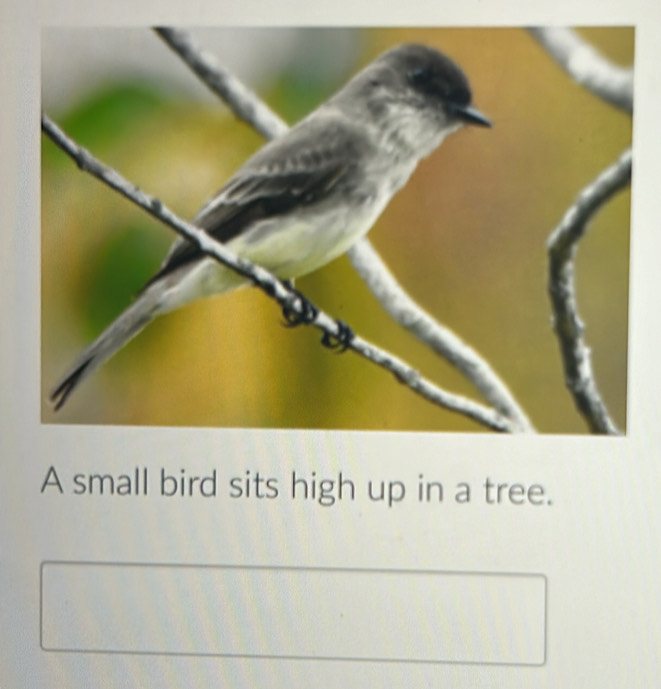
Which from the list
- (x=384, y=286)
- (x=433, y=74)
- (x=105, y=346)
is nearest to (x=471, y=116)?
(x=433, y=74)

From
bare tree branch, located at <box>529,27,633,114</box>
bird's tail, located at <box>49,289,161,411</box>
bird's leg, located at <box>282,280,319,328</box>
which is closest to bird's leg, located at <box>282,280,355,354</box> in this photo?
bird's leg, located at <box>282,280,319,328</box>

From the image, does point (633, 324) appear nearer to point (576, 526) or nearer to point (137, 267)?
point (576, 526)

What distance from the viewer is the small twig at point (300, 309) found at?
0.66m

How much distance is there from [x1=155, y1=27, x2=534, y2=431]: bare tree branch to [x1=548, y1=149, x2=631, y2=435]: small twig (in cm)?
5

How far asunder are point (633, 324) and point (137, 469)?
41 centimetres

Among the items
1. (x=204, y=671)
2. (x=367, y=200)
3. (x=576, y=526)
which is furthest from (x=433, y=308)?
(x=204, y=671)

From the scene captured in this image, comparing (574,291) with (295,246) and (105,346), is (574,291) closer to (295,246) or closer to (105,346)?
(295,246)

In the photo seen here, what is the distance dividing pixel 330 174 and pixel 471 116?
12 cm

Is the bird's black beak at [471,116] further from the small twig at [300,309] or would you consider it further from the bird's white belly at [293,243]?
the small twig at [300,309]

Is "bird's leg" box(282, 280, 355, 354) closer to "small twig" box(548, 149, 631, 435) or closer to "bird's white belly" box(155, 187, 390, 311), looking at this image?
"bird's white belly" box(155, 187, 390, 311)

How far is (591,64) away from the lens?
0.66 metres

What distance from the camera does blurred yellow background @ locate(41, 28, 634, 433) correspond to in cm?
66

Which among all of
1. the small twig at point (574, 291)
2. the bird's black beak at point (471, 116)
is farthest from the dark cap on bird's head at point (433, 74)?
the small twig at point (574, 291)

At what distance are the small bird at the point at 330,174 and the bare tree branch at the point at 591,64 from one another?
0.23ft
